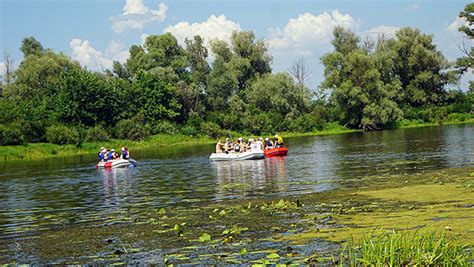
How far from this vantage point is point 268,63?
10556 centimetres

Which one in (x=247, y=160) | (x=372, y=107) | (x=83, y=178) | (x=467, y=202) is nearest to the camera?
(x=467, y=202)

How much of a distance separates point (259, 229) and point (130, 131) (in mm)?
66349

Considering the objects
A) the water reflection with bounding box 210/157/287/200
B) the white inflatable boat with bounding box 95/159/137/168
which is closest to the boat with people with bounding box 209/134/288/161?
the water reflection with bounding box 210/157/287/200

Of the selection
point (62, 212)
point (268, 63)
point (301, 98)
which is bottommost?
point (62, 212)

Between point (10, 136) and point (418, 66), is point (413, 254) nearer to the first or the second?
point (10, 136)

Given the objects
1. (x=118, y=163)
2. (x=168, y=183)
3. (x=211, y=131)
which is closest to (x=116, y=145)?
(x=211, y=131)

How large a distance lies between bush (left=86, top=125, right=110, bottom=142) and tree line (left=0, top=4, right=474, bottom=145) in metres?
0.14

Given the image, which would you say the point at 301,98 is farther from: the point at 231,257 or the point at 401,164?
the point at 231,257

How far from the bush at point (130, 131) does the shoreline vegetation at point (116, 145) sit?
928 mm

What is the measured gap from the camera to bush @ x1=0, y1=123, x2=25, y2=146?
66.1m

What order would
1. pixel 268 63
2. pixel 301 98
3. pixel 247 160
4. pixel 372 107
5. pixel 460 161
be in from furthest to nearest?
pixel 268 63
pixel 301 98
pixel 372 107
pixel 247 160
pixel 460 161

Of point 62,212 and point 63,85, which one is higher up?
point 63,85

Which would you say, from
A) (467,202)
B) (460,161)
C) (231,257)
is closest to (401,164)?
(460,161)

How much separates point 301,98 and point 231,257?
86240mm
